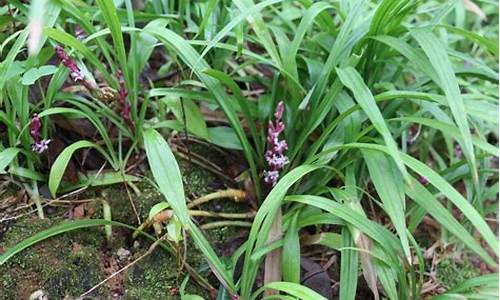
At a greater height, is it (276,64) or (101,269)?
(276,64)

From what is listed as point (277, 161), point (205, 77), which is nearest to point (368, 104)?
point (277, 161)

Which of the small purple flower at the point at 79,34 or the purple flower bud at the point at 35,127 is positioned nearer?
the purple flower bud at the point at 35,127

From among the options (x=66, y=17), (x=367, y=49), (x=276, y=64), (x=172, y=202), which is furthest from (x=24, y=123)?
(x=367, y=49)

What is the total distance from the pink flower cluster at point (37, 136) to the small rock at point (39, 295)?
0.92 feet

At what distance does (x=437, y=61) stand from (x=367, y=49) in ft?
0.76

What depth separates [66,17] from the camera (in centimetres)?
130

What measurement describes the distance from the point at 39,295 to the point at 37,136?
32 cm

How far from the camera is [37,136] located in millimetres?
1192

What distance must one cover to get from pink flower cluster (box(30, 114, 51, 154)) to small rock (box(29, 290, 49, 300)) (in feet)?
0.92

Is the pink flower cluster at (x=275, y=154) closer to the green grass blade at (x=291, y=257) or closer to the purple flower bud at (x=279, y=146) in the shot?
the purple flower bud at (x=279, y=146)

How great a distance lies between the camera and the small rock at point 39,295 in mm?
1090

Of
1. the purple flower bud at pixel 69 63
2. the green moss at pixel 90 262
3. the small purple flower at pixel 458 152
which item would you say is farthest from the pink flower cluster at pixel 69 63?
the small purple flower at pixel 458 152

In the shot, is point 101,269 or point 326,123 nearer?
point 101,269

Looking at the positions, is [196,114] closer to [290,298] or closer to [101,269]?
[101,269]
